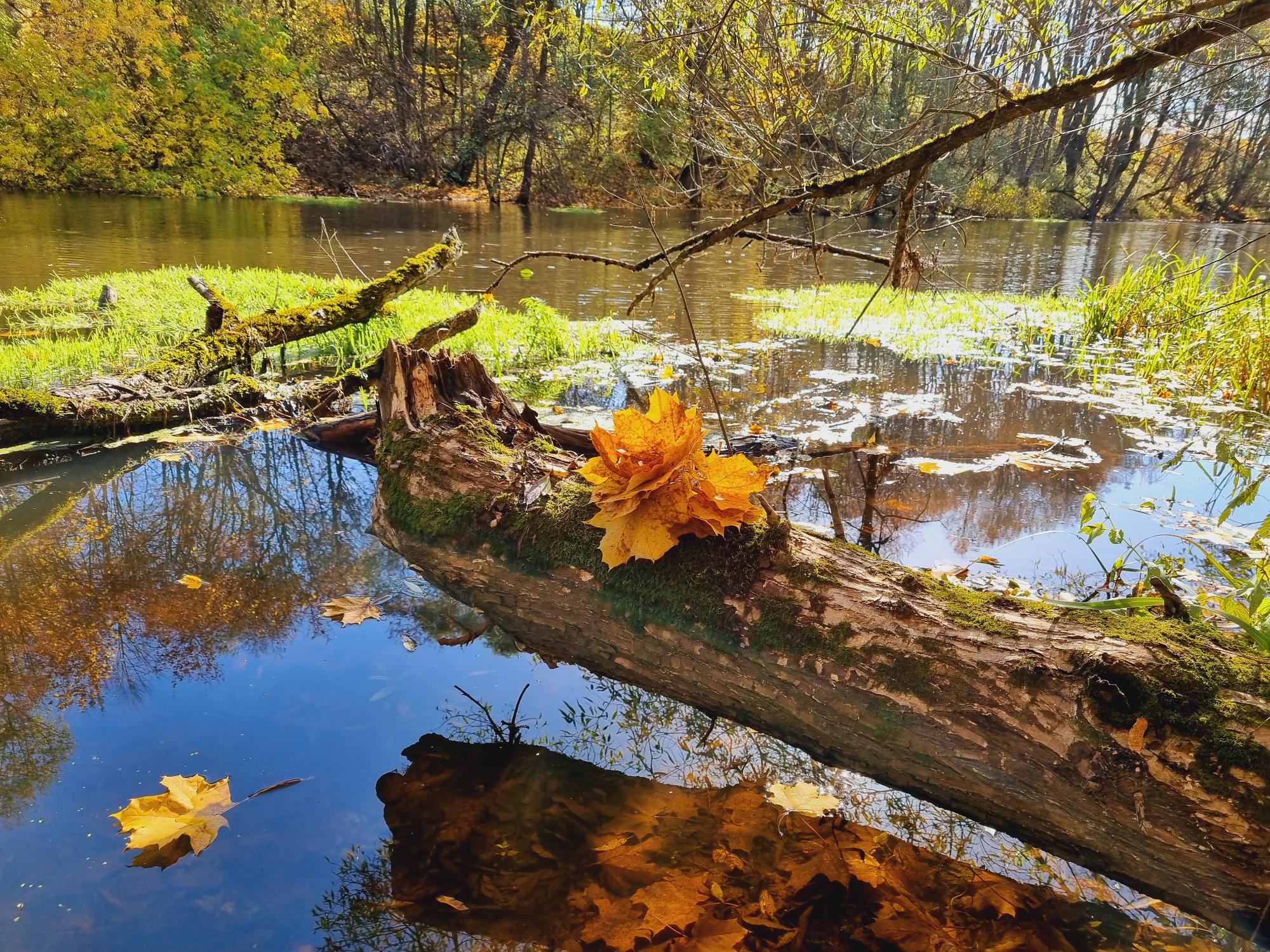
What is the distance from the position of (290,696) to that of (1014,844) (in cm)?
228

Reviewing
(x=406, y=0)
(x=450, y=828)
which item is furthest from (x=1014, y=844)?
(x=406, y=0)

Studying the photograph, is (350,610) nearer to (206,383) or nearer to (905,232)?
(905,232)

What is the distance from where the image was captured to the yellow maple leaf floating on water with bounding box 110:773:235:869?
70.6 inches

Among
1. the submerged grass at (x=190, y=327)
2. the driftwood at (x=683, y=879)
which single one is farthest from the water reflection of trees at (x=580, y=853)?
the submerged grass at (x=190, y=327)

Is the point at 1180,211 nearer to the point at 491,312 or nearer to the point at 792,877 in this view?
the point at 491,312

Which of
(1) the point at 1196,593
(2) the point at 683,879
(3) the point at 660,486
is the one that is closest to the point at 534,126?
(1) the point at 1196,593

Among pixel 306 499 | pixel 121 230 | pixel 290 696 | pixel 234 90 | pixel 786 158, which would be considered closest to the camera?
pixel 290 696

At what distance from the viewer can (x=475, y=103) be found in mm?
27500

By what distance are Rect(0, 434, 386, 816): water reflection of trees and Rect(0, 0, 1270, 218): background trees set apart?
255cm

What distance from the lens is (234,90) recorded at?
899 inches

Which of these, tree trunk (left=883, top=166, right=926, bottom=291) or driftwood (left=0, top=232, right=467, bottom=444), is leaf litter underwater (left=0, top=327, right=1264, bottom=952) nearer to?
driftwood (left=0, top=232, right=467, bottom=444)

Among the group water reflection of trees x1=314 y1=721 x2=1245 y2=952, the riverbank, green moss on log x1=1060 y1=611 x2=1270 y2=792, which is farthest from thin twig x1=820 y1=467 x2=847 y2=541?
the riverbank

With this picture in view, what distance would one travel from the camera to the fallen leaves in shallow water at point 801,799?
79.7 inches

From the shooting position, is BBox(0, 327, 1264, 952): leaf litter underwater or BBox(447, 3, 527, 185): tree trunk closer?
BBox(0, 327, 1264, 952): leaf litter underwater
